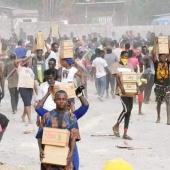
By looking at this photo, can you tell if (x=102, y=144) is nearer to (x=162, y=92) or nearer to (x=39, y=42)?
(x=162, y=92)

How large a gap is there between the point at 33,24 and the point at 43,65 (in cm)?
2764

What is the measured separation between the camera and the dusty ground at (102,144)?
9438 millimetres

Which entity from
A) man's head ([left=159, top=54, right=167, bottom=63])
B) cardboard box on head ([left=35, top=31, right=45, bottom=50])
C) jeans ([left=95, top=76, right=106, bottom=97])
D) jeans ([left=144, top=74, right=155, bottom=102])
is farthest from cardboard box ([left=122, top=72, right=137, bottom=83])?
jeans ([left=95, top=76, right=106, bottom=97])

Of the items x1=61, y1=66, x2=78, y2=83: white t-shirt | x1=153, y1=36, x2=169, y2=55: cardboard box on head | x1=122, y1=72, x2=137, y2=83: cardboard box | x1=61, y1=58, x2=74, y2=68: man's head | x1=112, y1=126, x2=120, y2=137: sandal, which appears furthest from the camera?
x1=153, y1=36, x2=169, y2=55: cardboard box on head

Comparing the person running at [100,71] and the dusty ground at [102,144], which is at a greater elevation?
the person running at [100,71]

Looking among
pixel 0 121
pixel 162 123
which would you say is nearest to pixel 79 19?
pixel 162 123

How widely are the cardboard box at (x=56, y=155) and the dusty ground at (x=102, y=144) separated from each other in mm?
2613

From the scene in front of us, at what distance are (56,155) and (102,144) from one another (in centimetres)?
491

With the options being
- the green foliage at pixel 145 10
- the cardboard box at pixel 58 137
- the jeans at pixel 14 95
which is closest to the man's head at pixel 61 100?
the cardboard box at pixel 58 137

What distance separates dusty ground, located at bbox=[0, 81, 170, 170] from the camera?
31.0 feet

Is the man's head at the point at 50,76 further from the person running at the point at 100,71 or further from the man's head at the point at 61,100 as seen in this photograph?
the person running at the point at 100,71

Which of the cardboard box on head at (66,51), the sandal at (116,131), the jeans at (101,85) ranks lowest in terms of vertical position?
the sandal at (116,131)

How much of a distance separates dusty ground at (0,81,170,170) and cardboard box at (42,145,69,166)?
8.57 ft

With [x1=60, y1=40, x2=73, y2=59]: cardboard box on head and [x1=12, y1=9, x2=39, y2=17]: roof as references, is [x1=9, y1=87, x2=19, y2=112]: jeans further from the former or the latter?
[x1=12, y1=9, x2=39, y2=17]: roof
